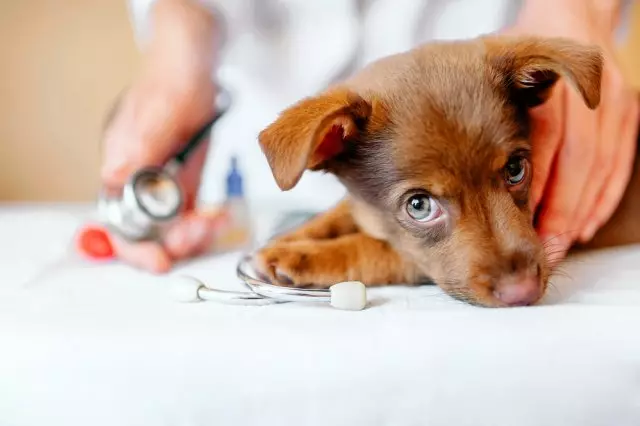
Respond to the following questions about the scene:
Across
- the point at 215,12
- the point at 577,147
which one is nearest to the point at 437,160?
the point at 577,147

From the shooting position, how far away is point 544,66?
134 centimetres

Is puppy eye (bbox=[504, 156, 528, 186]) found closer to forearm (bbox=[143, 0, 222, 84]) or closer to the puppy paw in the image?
the puppy paw

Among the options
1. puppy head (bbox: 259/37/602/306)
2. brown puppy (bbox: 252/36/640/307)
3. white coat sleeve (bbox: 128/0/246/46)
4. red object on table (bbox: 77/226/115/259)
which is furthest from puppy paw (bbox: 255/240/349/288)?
white coat sleeve (bbox: 128/0/246/46)

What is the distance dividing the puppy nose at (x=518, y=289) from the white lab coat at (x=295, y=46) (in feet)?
2.78

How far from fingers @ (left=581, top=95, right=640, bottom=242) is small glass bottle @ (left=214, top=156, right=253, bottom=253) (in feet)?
2.83

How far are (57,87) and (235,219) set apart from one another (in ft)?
4.74

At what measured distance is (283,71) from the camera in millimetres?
2330

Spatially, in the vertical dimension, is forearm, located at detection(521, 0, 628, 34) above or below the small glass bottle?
above

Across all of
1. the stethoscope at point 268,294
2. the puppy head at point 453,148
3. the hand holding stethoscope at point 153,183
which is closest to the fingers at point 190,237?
the hand holding stethoscope at point 153,183

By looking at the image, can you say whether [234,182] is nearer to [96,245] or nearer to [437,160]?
[96,245]

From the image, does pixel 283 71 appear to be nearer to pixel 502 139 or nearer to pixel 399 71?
pixel 399 71

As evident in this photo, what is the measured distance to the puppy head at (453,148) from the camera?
128 cm

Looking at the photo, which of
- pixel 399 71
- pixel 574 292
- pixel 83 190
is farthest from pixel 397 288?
pixel 83 190

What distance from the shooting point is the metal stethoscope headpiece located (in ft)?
6.03
